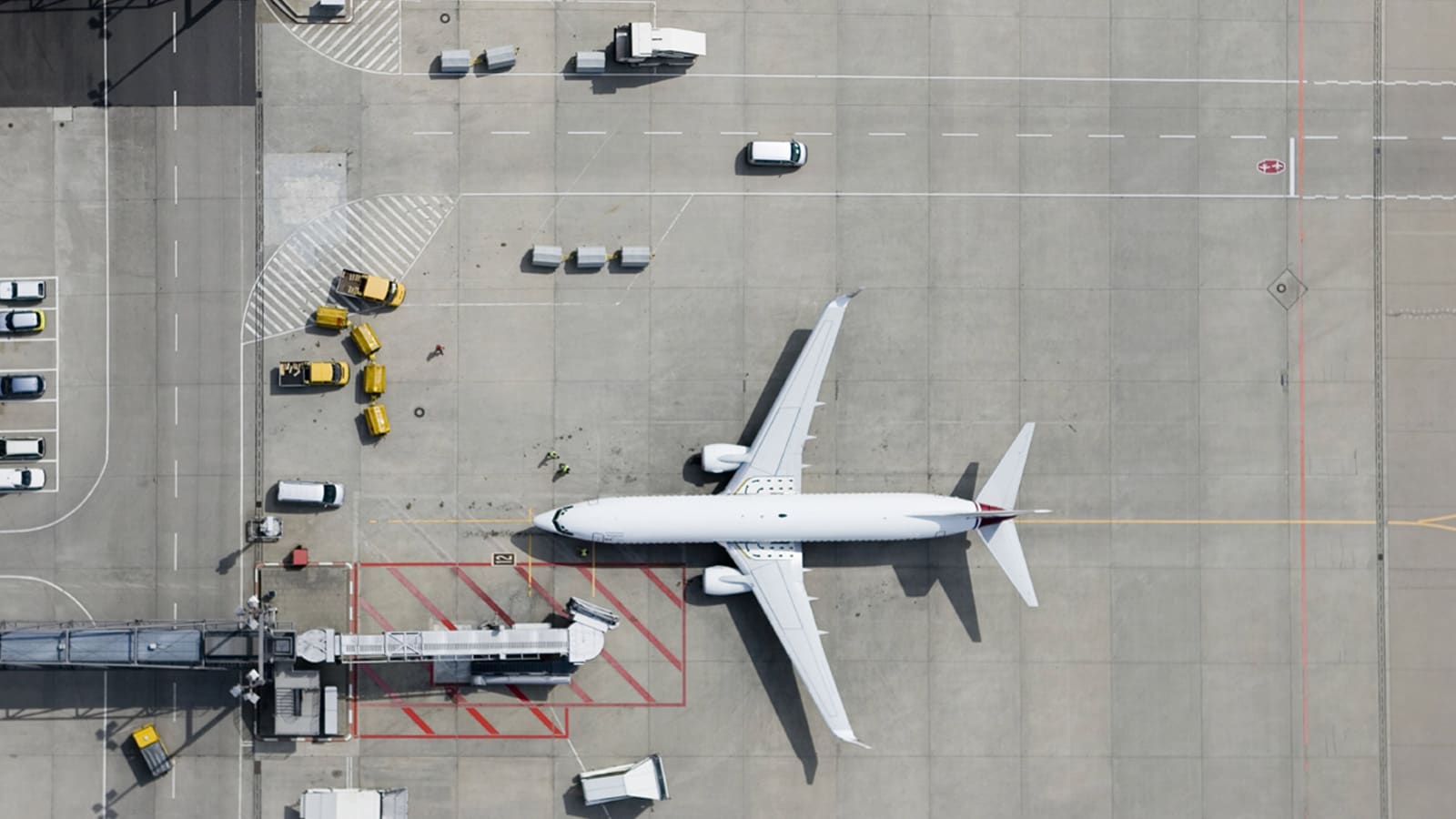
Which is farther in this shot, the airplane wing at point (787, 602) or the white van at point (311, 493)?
the white van at point (311, 493)

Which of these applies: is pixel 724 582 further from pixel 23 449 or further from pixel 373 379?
pixel 23 449

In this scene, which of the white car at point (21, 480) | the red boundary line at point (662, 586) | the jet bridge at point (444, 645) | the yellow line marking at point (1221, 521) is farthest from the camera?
the yellow line marking at point (1221, 521)

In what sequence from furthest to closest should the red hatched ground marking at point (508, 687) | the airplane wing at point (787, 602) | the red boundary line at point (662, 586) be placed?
the red boundary line at point (662, 586) → the red hatched ground marking at point (508, 687) → the airplane wing at point (787, 602)

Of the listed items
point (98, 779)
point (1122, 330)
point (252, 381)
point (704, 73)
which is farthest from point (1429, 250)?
point (98, 779)

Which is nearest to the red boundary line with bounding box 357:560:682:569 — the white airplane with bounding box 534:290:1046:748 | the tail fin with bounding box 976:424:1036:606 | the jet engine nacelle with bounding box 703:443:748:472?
the white airplane with bounding box 534:290:1046:748

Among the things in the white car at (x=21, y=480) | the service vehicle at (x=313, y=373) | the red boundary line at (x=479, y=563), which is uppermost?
the service vehicle at (x=313, y=373)

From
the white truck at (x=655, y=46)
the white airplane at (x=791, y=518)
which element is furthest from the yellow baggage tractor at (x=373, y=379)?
the white truck at (x=655, y=46)

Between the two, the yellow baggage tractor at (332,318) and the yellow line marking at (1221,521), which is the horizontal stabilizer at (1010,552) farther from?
the yellow baggage tractor at (332,318)

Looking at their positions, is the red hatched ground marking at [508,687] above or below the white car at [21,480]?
below
